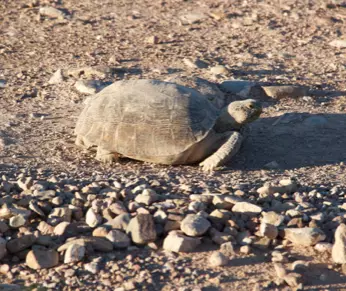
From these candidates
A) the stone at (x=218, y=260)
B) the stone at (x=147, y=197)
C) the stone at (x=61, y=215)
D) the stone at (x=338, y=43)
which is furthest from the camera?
the stone at (x=338, y=43)

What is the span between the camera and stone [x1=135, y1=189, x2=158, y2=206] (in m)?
6.31

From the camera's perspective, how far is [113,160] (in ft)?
25.6

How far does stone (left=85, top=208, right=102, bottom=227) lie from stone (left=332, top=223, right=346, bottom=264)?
1.81 m

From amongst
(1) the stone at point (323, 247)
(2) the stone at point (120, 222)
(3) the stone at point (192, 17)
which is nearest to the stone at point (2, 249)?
(2) the stone at point (120, 222)

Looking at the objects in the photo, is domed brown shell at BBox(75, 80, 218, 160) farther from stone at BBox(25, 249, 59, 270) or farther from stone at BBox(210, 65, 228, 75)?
Result: stone at BBox(210, 65, 228, 75)

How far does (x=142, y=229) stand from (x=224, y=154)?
1911 mm

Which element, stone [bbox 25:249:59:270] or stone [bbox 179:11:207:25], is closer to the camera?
stone [bbox 25:249:59:270]

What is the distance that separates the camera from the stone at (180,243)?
5773 millimetres

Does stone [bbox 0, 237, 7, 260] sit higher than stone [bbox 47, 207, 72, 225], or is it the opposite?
stone [bbox 47, 207, 72, 225]

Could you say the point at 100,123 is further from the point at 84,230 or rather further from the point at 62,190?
the point at 84,230

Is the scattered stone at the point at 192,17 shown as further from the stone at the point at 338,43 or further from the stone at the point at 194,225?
the stone at the point at 194,225

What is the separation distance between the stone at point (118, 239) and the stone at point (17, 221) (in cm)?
72

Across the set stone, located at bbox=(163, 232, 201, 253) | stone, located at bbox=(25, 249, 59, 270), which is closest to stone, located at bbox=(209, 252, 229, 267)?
stone, located at bbox=(163, 232, 201, 253)

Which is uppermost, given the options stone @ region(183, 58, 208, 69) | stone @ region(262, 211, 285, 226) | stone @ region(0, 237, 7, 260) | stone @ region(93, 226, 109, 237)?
stone @ region(262, 211, 285, 226)
